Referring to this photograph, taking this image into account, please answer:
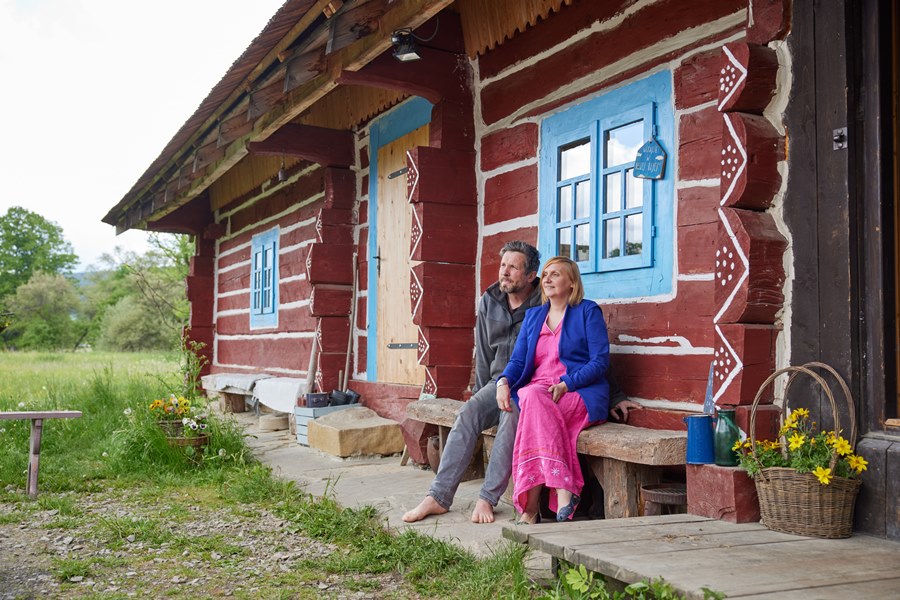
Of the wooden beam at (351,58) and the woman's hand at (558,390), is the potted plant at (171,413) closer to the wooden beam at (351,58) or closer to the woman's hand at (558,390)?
the wooden beam at (351,58)

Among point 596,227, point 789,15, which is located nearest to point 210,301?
point 596,227

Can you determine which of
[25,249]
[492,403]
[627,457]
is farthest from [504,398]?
[25,249]

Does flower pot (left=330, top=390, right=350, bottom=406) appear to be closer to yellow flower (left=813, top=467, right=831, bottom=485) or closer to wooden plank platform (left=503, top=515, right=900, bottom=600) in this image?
wooden plank platform (left=503, top=515, right=900, bottom=600)

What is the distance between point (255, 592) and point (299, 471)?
270 centimetres

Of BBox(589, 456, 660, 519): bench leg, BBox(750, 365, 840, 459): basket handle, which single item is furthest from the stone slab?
BBox(750, 365, 840, 459): basket handle

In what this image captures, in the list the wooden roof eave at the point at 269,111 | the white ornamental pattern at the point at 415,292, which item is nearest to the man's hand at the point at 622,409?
the white ornamental pattern at the point at 415,292

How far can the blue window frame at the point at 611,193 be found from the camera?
421 centimetres

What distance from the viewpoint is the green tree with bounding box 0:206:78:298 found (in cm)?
5216

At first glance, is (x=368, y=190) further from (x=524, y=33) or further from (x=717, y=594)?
(x=717, y=594)

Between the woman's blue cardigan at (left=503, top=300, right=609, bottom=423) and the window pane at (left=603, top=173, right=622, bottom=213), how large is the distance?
2.11 feet

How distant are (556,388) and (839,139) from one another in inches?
68.1

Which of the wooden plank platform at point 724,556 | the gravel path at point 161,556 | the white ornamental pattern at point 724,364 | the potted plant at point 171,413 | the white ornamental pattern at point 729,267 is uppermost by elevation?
the white ornamental pattern at point 729,267

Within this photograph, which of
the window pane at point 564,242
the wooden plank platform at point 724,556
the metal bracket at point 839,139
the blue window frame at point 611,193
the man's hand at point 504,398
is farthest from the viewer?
the window pane at point 564,242

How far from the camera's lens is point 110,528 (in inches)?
172
